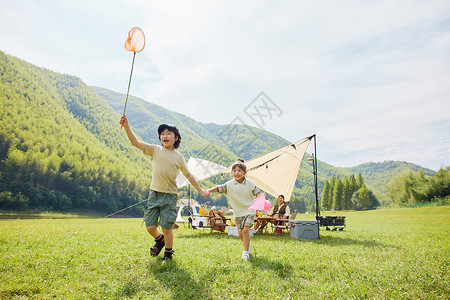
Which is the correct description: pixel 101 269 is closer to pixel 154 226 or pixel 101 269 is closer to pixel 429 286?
pixel 154 226

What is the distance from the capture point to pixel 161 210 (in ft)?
12.5

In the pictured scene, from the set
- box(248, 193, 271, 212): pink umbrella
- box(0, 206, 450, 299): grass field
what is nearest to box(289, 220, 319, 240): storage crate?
box(0, 206, 450, 299): grass field

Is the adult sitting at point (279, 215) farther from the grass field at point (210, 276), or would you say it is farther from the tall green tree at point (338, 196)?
the tall green tree at point (338, 196)

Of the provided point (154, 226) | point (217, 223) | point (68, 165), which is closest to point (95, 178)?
point (68, 165)

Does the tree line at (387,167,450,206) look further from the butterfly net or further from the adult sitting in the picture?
the butterfly net

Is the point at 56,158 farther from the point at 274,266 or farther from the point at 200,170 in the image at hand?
the point at 274,266

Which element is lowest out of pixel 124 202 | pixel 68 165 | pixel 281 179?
pixel 124 202

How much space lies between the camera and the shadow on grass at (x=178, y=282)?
261 centimetres

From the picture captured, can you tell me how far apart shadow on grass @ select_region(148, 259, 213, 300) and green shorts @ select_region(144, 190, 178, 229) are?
554 millimetres

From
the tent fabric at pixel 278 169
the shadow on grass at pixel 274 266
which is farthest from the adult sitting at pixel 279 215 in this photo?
the shadow on grass at pixel 274 266

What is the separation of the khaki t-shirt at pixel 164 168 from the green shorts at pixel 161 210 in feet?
0.35

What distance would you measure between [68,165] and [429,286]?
76081mm

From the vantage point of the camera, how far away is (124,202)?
70312mm

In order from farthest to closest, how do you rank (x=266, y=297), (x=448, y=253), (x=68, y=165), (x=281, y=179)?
(x=68, y=165) < (x=281, y=179) < (x=448, y=253) < (x=266, y=297)
